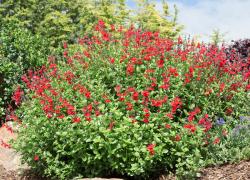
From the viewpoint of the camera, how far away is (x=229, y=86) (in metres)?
7.46

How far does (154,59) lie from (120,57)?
56cm

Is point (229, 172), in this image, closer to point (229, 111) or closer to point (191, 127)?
point (191, 127)

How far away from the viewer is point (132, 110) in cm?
629

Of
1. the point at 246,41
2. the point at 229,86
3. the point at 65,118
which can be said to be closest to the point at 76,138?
the point at 65,118

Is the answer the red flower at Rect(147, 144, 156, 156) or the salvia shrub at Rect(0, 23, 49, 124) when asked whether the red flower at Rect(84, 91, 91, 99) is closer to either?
the red flower at Rect(147, 144, 156, 156)

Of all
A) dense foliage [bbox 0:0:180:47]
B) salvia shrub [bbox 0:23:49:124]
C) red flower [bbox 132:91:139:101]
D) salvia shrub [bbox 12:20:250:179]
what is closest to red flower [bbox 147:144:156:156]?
salvia shrub [bbox 12:20:250:179]

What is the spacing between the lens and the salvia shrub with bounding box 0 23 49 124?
11445 mm

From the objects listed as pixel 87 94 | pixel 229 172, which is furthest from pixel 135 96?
pixel 229 172

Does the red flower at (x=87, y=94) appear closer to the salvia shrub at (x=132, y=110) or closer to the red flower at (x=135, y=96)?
the salvia shrub at (x=132, y=110)

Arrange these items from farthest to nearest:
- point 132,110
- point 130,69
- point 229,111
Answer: point 229,111, point 130,69, point 132,110

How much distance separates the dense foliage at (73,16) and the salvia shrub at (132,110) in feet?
21.4

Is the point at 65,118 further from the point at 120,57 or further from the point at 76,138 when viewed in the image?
the point at 120,57

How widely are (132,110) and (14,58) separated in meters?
6.29

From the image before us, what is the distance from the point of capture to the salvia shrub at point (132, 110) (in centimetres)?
614
